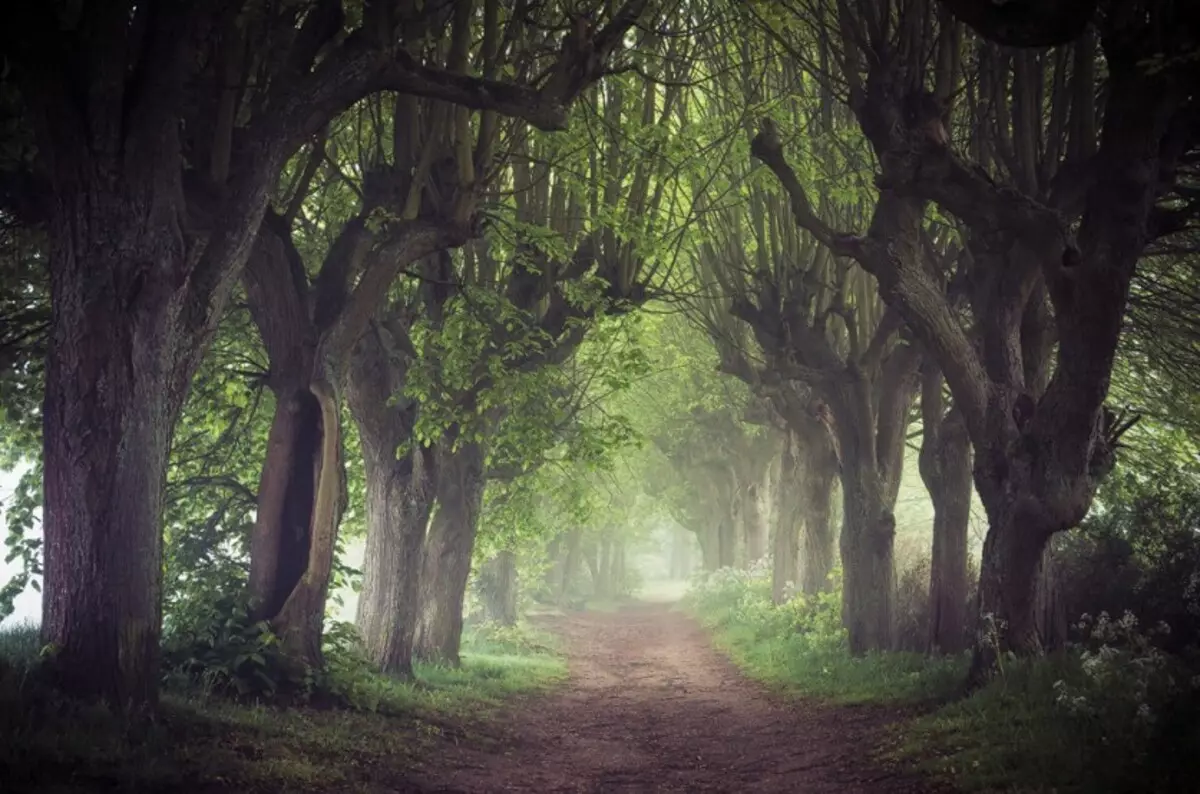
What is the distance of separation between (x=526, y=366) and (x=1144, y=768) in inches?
450

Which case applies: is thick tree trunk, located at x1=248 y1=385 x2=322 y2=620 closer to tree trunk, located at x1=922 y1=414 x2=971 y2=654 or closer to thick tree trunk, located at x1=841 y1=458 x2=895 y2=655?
tree trunk, located at x1=922 y1=414 x2=971 y2=654

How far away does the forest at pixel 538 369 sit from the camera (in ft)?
22.6

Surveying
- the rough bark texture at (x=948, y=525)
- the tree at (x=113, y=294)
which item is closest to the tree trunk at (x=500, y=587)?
the rough bark texture at (x=948, y=525)

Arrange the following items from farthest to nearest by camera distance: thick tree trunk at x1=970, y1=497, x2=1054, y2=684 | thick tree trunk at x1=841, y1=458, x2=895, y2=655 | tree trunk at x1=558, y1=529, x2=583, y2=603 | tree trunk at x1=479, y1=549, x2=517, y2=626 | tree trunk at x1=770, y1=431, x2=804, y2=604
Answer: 1. tree trunk at x1=558, y1=529, x2=583, y2=603
2. tree trunk at x1=479, y1=549, x2=517, y2=626
3. tree trunk at x1=770, y1=431, x2=804, y2=604
4. thick tree trunk at x1=841, y1=458, x2=895, y2=655
5. thick tree trunk at x1=970, y1=497, x2=1054, y2=684

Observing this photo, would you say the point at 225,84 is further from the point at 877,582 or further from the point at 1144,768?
the point at 877,582

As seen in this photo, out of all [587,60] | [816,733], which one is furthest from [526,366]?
[816,733]

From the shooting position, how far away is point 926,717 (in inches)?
367

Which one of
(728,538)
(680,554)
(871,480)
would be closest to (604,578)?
(728,538)

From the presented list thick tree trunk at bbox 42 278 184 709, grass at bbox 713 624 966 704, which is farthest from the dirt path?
thick tree trunk at bbox 42 278 184 709

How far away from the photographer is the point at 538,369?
577 inches

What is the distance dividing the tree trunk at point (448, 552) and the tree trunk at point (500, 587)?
1255 centimetres

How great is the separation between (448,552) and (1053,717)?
1158cm

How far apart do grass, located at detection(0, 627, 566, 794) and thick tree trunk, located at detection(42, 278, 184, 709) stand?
406 mm

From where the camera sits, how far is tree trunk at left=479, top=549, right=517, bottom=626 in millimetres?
29953
